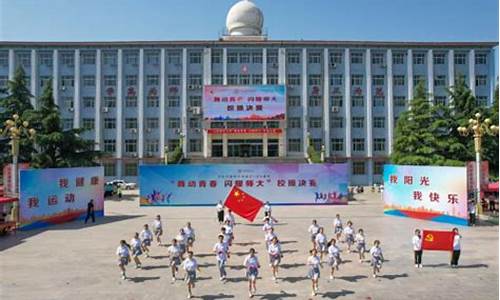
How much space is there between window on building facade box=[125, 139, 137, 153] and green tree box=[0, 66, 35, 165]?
1454cm

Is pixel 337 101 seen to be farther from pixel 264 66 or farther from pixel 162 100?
pixel 162 100

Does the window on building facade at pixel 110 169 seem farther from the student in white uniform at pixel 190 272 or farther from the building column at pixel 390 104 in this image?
the student in white uniform at pixel 190 272

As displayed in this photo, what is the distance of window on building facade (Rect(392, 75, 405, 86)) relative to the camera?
156 feet

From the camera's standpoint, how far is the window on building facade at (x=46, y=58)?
47.0 meters

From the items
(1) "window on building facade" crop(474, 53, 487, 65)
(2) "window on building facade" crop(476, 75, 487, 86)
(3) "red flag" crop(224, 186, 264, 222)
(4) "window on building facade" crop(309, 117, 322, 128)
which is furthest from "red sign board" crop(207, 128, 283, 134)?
(3) "red flag" crop(224, 186, 264, 222)

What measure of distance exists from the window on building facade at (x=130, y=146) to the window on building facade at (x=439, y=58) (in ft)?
112

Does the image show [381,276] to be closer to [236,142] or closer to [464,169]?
[464,169]

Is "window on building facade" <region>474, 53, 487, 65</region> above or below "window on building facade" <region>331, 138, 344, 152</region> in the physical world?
above

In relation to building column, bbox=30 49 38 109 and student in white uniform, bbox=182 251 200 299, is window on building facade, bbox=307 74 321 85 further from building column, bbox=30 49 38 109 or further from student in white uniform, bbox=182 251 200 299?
student in white uniform, bbox=182 251 200 299

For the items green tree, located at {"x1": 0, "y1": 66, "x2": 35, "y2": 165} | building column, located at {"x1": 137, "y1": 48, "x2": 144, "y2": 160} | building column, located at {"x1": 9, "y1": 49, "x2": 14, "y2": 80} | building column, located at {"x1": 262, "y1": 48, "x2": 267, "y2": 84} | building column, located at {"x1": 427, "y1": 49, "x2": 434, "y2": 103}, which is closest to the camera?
green tree, located at {"x1": 0, "y1": 66, "x2": 35, "y2": 165}

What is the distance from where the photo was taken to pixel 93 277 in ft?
38.1

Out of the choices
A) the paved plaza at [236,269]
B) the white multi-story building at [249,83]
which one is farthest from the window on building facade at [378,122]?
the paved plaza at [236,269]

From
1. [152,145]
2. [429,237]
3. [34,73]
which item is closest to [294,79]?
[152,145]

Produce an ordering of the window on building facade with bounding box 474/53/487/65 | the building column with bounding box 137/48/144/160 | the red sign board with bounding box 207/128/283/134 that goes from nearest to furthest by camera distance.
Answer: the red sign board with bounding box 207/128/283/134 < the building column with bounding box 137/48/144/160 < the window on building facade with bounding box 474/53/487/65
